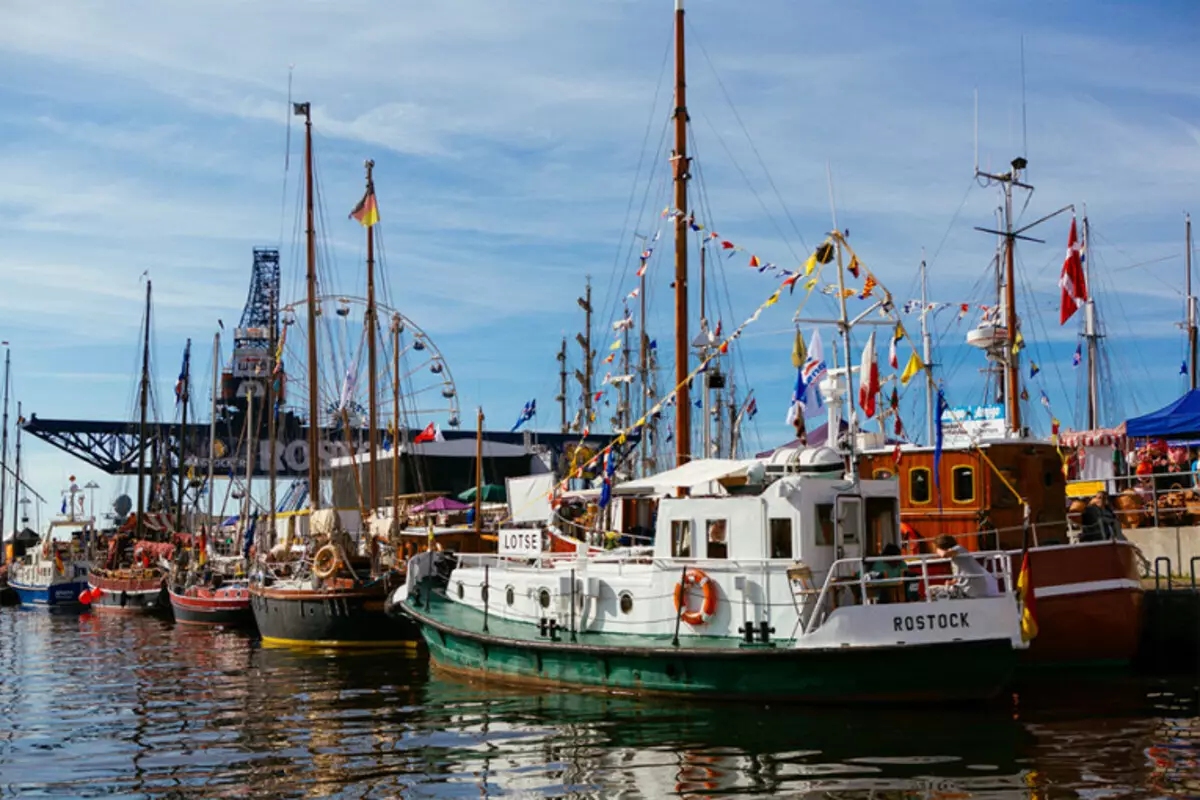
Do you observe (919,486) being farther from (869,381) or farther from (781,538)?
(781,538)

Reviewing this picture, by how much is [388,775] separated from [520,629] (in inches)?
294

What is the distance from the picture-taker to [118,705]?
2220 centimetres

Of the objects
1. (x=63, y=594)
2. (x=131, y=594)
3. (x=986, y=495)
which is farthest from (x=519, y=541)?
(x=63, y=594)

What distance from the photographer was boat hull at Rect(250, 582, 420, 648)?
32.3 m

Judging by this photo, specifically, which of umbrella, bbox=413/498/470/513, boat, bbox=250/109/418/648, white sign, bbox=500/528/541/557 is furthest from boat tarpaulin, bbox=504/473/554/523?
umbrella, bbox=413/498/470/513

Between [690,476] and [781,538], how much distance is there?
318 centimetres

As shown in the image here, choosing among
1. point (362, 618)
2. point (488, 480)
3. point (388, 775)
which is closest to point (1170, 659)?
point (388, 775)

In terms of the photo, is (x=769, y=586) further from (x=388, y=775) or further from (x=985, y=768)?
(x=388, y=775)

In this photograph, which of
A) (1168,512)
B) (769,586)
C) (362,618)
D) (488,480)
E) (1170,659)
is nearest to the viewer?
(769,586)

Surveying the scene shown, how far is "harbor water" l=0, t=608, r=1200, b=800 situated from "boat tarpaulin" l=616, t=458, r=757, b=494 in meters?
4.05

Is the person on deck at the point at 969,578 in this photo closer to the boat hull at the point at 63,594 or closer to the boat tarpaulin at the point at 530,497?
the boat tarpaulin at the point at 530,497

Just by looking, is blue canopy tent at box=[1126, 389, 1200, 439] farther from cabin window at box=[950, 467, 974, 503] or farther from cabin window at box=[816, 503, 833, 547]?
cabin window at box=[816, 503, 833, 547]

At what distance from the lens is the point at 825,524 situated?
19609mm

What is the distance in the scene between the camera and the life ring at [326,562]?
109 feet
